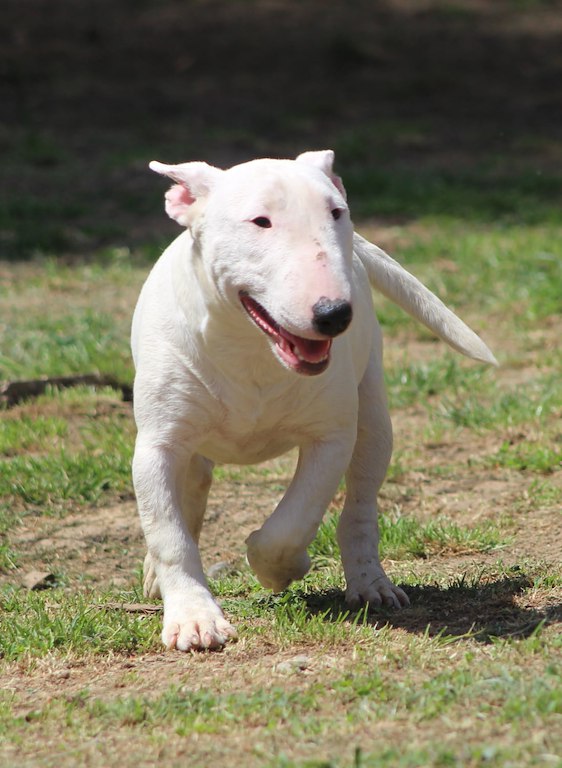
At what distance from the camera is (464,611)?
4184 mm

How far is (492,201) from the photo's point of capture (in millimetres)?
11367

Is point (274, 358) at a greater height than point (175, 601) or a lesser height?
greater

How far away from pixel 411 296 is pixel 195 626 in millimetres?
1601

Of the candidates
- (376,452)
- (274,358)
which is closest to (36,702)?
(274,358)

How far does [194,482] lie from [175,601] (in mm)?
950

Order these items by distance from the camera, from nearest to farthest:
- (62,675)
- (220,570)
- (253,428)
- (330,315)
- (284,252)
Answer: (330,315) < (284,252) < (62,675) < (253,428) < (220,570)

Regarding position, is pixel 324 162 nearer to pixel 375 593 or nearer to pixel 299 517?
pixel 299 517

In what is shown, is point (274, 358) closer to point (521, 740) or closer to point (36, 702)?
point (36, 702)

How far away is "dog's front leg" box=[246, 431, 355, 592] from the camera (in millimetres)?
4070

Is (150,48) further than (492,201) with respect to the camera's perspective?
Yes

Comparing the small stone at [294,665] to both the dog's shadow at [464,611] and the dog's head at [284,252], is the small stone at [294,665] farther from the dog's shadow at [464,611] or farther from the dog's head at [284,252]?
the dog's head at [284,252]

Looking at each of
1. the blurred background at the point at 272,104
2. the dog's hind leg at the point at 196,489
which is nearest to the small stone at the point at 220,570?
the dog's hind leg at the point at 196,489

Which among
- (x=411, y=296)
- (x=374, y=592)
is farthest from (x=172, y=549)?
(x=411, y=296)

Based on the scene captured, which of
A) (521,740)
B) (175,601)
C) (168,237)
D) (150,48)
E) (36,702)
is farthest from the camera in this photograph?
(150,48)
